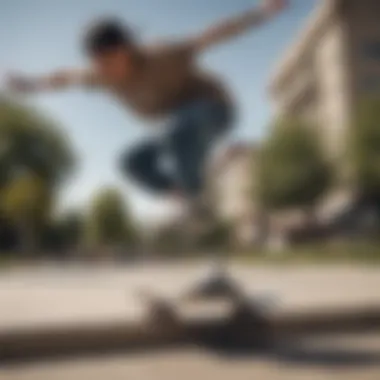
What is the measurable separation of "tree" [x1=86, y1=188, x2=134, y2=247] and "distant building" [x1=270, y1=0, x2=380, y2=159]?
2.18 ft

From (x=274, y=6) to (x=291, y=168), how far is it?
850 mm

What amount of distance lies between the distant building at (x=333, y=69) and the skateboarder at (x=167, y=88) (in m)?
0.42

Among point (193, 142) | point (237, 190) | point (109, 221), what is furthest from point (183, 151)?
point (237, 190)

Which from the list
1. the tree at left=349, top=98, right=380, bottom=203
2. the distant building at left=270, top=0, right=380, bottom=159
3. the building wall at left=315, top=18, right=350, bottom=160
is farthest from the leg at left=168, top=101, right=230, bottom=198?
the tree at left=349, top=98, right=380, bottom=203

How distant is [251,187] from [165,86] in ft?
2.41

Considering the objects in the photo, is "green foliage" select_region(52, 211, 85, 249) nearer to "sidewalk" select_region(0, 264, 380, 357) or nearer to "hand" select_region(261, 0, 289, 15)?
"sidewalk" select_region(0, 264, 380, 357)

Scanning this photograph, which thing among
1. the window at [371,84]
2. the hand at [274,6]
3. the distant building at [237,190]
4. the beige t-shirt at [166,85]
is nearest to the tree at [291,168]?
the distant building at [237,190]

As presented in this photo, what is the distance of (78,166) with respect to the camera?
153cm

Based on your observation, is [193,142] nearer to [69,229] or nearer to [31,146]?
[69,229]

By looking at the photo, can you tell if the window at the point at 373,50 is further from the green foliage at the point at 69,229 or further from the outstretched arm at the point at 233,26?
the green foliage at the point at 69,229

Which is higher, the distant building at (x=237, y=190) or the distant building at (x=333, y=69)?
the distant building at (x=333, y=69)

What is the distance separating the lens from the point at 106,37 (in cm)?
132

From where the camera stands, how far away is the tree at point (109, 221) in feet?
4.97

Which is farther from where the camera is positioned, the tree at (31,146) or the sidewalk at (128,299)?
the tree at (31,146)
